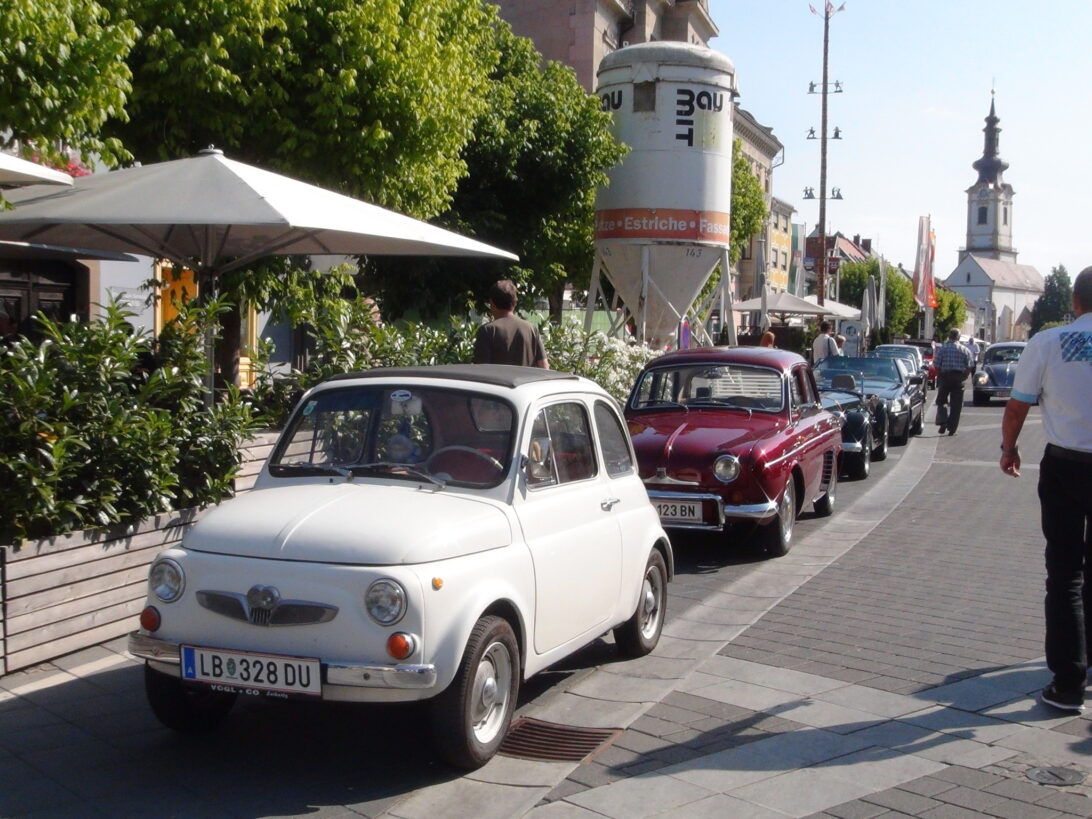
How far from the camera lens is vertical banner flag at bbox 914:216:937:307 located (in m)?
44.8

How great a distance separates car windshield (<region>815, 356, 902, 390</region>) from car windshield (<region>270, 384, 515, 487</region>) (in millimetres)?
15354

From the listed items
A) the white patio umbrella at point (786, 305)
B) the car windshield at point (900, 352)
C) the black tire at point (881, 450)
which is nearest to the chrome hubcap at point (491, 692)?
the black tire at point (881, 450)

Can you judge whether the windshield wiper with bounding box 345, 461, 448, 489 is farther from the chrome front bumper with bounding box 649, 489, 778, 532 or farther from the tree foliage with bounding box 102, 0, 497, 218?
the tree foliage with bounding box 102, 0, 497, 218

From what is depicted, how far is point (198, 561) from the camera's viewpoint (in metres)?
4.78

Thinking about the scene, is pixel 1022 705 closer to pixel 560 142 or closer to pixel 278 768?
pixel 278 768

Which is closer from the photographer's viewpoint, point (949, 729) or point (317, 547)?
point (317, 547)

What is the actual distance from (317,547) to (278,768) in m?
1.01

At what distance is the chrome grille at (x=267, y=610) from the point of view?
4551 millimetres

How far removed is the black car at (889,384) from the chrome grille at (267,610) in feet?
52.1

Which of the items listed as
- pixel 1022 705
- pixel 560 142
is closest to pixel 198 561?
pixel 1022 705

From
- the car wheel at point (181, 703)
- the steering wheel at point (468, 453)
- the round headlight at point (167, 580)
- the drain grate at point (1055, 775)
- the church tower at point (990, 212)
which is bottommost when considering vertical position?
the drain grate at point (1055, 775)

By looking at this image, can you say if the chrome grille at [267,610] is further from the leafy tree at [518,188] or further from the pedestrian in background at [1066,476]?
the leafy tree at [518,188]

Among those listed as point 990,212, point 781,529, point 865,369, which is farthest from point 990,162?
point 781,529

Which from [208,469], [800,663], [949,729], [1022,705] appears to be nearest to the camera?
[949,729]
